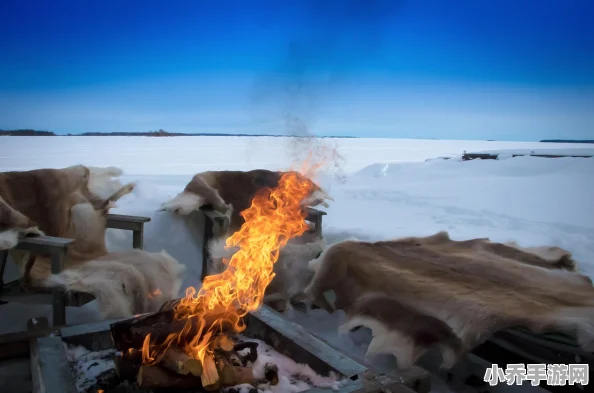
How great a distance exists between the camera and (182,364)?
1865 millimetres

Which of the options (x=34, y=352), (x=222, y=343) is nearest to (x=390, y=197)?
(x=222, y=343)

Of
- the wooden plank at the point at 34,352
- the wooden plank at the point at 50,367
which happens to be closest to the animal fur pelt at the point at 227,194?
the wooden plank at the point at 34,352

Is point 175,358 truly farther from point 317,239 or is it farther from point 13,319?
point 317,239

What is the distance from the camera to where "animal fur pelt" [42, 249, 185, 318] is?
2.54m

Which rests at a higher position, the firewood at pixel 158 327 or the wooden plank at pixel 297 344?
A: the firewood at pixel 158 327

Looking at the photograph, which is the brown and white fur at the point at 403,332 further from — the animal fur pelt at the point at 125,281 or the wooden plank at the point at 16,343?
the wooden plank at the point at 16,343

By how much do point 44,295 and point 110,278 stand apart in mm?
450

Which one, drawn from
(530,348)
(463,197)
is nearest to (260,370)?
(530,348)

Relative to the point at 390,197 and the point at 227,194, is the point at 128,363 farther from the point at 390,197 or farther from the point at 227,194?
A: the point at 390,197

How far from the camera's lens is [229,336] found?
2.42m

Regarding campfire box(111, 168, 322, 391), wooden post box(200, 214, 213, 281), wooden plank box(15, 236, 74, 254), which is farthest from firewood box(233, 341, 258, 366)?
wooden post box(200, 214, 213, 281)

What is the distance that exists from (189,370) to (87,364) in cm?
59

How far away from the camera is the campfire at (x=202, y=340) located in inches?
74.4

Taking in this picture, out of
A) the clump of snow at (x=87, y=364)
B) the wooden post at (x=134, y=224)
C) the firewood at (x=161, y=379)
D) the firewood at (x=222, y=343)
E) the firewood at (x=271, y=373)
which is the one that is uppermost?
the wooden post at (x=134, y=224)
